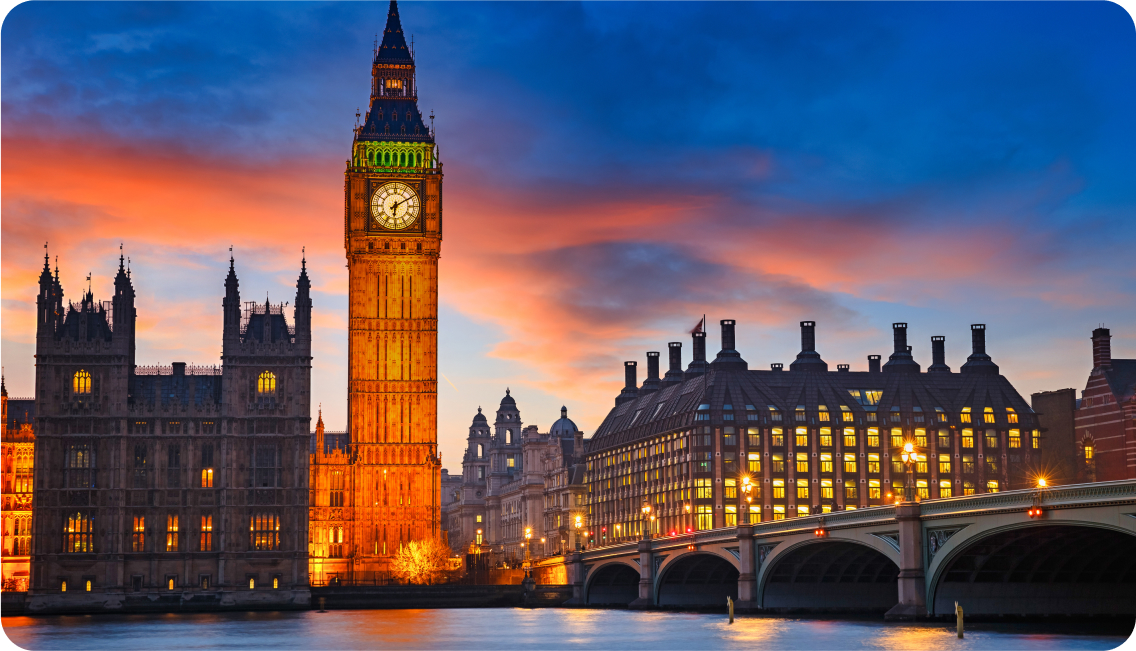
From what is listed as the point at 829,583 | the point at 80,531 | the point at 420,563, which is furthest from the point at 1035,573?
the point at 420,563

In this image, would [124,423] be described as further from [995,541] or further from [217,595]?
[995,541]

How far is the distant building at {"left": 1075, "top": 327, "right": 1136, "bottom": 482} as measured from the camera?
18588 cm

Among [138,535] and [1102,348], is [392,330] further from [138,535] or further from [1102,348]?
[1102,348]

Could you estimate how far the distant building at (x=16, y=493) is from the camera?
169 metres

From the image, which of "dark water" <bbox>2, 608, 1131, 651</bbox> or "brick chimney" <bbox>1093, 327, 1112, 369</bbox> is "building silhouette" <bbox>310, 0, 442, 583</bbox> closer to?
"dark water" <bbox>2, 608, 1131, 651</bbox>

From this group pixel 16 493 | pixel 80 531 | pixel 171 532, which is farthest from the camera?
pixel 16 493

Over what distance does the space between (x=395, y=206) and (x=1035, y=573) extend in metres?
112

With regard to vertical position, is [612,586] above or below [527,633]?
above

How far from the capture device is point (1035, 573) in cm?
9438

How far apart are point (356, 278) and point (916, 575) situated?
111m

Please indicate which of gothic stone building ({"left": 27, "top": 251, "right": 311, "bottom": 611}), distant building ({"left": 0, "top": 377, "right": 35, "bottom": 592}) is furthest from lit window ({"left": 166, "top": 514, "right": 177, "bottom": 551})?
distant building ({"left": 0, "top": 377, "right": 35, "bottom": 592})

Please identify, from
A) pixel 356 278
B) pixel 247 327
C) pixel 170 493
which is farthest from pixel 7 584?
pixel 356 278

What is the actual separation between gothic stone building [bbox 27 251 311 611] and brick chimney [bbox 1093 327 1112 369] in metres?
100

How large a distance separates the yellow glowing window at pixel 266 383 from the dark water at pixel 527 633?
24.3 metres
